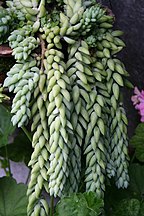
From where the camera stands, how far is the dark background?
1.24 meters

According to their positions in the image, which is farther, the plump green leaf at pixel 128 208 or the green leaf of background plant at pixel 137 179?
the green leaf of background plant at pixel 137 179

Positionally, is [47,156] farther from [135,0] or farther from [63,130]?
[135,0]

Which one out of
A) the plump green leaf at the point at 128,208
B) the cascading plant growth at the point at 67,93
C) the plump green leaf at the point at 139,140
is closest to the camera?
the cascading plant growth at the point at 67,93

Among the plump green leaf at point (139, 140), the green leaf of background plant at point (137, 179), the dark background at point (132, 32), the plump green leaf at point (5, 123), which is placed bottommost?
the green leaf of background plant at point (137, 179)

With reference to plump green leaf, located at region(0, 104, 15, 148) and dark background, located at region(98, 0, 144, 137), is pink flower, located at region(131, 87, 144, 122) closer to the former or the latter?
dark background, located at region(98, 0, 144, 137)

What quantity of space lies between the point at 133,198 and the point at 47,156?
0.40 meters

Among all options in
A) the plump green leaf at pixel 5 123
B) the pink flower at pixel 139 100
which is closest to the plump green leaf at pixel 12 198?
the plump green leaf at pixel 5 123

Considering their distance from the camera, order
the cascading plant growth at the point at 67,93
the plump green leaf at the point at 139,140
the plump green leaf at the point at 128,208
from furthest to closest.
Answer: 1. the plump green leaf at the point at 139,140
2. the plump green leaf at the point at 128,208
3. the cascading plant growth at the point at 67,93

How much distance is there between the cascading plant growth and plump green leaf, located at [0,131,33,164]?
0.41 meters

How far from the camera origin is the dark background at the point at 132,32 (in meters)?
1.24

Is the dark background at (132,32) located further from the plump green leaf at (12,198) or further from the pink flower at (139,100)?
the plump green leaf at (12,198)

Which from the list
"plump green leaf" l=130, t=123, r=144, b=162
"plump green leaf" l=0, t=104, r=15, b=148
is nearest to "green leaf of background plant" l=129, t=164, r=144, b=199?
"plump green leaf" l=130, t=123, r=144, b=162

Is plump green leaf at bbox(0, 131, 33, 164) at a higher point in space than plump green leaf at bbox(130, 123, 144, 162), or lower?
lower

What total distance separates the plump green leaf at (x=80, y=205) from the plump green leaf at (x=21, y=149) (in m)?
0.39
